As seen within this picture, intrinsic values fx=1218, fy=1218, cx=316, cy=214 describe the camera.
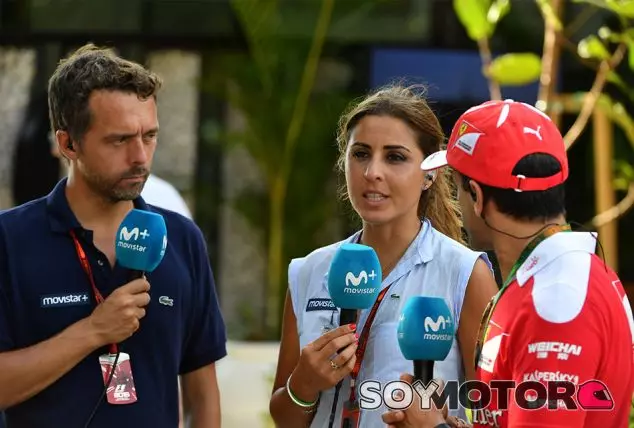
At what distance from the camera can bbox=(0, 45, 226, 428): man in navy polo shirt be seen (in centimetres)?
307

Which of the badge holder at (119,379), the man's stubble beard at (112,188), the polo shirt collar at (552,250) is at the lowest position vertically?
the badge holder at (119,379)

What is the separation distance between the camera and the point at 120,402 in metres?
3.14

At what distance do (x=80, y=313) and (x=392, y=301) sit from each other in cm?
83

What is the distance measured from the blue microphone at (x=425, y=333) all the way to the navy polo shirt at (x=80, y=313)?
2.38ft

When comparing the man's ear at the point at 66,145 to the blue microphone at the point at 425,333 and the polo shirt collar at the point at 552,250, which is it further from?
the polo shirt collar at the point at 552,250

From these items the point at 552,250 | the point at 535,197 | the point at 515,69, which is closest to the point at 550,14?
the point at 515,69

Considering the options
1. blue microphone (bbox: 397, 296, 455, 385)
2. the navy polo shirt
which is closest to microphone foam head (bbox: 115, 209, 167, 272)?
the navy polo shirt

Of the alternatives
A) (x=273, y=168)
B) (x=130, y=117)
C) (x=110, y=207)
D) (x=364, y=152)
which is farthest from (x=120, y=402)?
(x=273, y=168)

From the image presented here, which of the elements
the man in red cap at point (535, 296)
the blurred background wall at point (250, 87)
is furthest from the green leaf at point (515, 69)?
the blurred background wall at point (250, 87)

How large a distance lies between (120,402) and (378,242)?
2.79 ft

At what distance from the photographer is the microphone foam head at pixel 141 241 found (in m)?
3.08

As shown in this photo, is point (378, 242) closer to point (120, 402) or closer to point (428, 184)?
point (428, 184)

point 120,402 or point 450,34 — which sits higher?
point 450,34

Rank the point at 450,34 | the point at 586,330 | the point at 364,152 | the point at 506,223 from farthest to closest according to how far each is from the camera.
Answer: the point at 450,34, the point at 364,152, the point at 506,223, the point at 586,330
